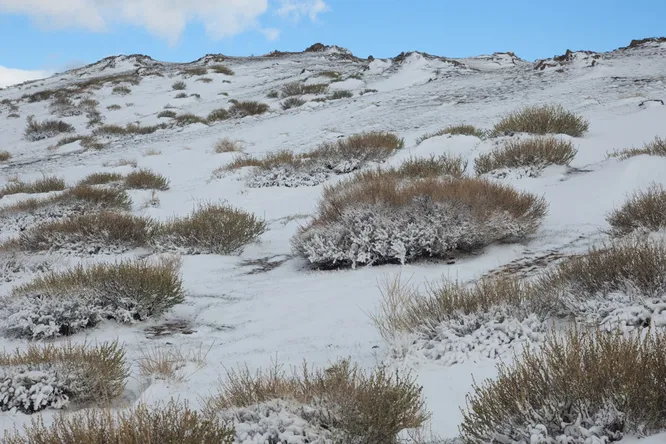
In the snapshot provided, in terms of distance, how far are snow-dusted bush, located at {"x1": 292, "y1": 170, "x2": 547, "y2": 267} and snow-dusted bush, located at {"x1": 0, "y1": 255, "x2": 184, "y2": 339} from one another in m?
1.39

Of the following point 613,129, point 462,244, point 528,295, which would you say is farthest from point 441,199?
point 613,129

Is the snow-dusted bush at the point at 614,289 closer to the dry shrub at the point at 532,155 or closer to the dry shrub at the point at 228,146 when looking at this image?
the dry shrub at the point at 532,155

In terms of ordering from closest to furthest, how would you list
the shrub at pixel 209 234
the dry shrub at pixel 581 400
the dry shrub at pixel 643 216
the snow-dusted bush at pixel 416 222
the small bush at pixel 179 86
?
the dry shrub at pixel 581 400 → the dry shrub at pixel 643 216 → the snow-dusted bush at pixel 416 222 → the shrub at pixel 209 234 → the small bush at pixel 179 86

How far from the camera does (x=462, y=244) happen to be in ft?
14.7

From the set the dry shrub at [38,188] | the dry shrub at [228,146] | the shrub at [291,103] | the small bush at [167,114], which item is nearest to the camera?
the dry shrub at [38,188]

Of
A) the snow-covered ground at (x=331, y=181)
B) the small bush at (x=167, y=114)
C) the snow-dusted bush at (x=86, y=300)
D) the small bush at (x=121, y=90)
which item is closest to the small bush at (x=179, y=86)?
the small bush at (x=121, y=90)

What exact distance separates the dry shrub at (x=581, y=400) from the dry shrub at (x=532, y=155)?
515 centimetres

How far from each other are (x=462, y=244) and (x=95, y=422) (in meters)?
3.45

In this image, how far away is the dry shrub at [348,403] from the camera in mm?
1871

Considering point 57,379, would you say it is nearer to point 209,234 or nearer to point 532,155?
point 209,234

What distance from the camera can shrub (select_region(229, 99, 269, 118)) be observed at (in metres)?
17.3

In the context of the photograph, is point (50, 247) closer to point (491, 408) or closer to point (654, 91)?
point (491, 408)

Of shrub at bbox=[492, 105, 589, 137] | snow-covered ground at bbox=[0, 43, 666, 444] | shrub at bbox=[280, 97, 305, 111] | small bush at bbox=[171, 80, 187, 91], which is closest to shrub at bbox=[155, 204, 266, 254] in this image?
snow-covered ground at bbox=[0, 43, 666, 444]

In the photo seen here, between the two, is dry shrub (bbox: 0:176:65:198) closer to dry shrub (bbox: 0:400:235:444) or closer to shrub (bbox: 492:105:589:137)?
shrub (bbox: 492:105:589:137)
